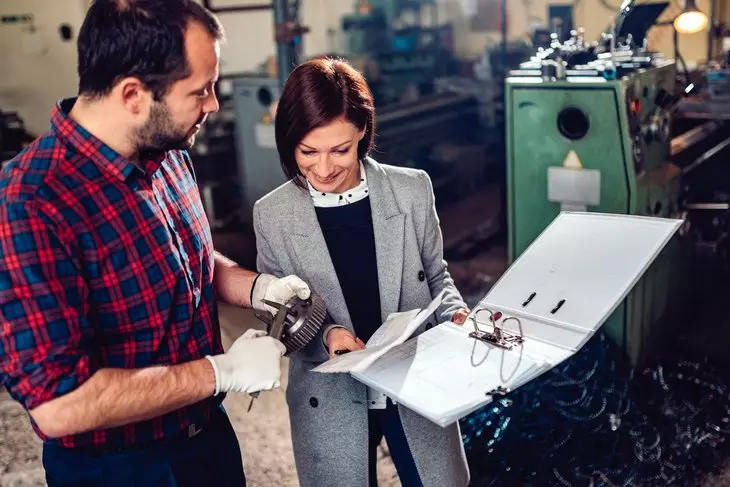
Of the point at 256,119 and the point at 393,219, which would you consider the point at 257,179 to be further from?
the point at 393,219

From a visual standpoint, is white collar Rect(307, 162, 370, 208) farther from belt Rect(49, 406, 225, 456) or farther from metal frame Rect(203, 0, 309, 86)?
metal frame Rect(203, 0, 309, 86)

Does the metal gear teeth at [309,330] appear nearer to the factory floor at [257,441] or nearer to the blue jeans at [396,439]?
the blue jeans at [396,439]

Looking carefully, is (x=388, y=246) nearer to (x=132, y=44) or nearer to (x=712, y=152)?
(x=132, y=44)

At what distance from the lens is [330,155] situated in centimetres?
146

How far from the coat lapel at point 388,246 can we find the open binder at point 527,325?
0.12 metres

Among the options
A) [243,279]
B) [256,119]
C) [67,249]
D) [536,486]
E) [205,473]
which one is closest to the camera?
[67,249]

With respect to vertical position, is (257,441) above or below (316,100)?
below

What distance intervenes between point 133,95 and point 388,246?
0.61 metres

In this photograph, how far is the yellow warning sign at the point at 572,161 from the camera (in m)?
2.62

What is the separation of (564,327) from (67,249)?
89 cm

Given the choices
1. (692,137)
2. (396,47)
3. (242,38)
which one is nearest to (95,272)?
(692,137)

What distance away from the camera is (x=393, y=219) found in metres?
1.51

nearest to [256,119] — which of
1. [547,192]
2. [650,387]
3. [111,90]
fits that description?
[547,192]

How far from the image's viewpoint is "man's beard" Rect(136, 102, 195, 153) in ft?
3.79
